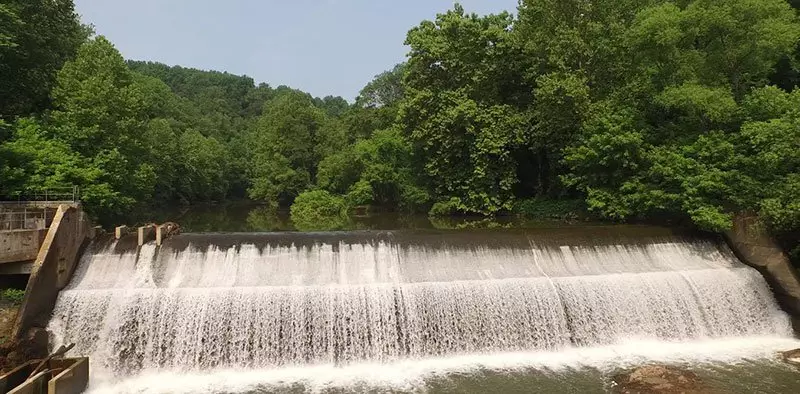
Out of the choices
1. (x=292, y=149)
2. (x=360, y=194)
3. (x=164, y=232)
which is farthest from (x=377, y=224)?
(x=292, y=149)

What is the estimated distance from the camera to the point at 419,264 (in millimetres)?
15898

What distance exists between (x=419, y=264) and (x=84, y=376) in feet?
29.0

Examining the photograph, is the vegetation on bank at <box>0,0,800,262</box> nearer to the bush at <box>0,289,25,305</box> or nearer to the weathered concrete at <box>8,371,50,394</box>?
the bush at <box>0,289,25,305</box>

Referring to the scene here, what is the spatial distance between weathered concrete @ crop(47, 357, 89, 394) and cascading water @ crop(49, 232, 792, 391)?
2.85ft

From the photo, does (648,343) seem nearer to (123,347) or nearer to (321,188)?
(123,347)

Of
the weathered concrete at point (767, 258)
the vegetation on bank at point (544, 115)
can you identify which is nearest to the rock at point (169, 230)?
the vegetation on bank at point (544, 115)

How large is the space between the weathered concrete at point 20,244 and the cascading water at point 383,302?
1327 mm

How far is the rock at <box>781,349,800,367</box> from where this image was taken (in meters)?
13.2

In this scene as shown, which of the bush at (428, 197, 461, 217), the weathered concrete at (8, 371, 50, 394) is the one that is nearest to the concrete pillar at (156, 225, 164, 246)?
the weathered concrete at (8, 371, 50, 394)

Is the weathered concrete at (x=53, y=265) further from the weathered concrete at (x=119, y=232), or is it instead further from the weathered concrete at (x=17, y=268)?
the weathered concrete at (x=119, y=232)

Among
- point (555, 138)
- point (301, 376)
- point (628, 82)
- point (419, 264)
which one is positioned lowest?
point (301, 376)

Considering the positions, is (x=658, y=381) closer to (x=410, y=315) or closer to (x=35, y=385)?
(x=410, y=315)

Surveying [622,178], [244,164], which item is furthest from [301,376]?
[244,164]

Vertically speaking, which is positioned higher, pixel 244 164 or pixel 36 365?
pixel 244 164
